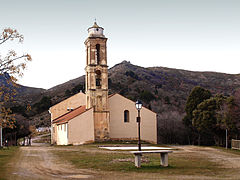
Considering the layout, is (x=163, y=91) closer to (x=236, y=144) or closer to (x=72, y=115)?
(x=72, y=115)

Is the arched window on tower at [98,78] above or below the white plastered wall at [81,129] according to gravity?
above

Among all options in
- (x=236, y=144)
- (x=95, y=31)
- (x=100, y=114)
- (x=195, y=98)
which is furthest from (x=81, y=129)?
(x=195, y=98)

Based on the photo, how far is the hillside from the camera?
193ft

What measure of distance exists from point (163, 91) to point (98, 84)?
6307 centimetres

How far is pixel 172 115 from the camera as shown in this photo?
2456 inches

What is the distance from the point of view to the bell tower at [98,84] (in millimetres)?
39031

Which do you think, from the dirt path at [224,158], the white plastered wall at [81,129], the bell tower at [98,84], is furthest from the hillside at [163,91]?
the dirt path at [224,158]

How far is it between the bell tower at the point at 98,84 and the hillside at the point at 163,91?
2064 centimetres

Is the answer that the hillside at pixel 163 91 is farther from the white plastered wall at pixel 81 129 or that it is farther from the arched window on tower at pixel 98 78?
the white plastered wall at pixel 81 129

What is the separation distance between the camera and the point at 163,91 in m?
101

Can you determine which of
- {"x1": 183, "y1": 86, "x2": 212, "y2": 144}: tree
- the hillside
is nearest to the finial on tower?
{"x1": 183, "y1": 86, "x2": 212, "y2": 144}: tree

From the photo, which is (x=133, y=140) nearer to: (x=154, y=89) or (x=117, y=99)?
(x=117, y=99)

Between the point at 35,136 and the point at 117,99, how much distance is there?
38.9 meters

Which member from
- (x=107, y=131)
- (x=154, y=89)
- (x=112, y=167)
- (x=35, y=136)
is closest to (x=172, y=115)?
(x=107, y=131)
